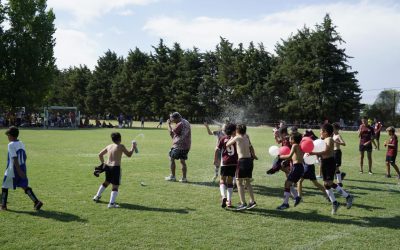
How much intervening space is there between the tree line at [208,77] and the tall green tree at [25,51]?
0.12 metres

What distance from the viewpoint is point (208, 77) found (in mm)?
68000

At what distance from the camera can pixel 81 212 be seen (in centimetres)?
804

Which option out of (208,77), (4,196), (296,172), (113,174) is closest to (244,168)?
(296,172)

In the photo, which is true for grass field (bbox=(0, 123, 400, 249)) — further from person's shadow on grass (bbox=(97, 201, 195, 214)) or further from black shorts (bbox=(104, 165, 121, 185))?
black shorts (bbox=(104, 165, 121, 185))

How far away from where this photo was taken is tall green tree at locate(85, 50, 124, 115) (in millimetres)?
Result: 84375

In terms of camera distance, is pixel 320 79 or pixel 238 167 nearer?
pixel 238 167

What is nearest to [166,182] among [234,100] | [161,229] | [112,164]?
[112,164]

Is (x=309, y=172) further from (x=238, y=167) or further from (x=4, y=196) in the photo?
(x=4, y=196)

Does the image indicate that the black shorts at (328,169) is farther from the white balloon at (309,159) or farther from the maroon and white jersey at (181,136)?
the maroon and white jersey at (181,136)

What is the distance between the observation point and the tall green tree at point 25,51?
52062mm

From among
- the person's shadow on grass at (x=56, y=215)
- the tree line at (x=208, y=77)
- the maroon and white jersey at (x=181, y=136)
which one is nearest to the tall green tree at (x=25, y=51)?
the tree line at (x=208, y=77)

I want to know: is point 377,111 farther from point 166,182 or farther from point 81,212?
point 81,212

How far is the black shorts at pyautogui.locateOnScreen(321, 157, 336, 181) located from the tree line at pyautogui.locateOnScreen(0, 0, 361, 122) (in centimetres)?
Result: 4880

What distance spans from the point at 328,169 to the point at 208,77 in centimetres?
5998
